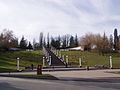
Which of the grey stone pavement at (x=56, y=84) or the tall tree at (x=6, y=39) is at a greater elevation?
the tall tree at (x=6, y=39)

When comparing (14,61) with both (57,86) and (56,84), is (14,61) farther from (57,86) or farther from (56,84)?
(57,86)

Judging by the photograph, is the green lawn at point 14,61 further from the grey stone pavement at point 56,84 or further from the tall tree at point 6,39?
the tall tree at point 6,39

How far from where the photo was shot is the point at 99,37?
90000 millimetres

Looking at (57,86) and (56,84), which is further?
(56,84)

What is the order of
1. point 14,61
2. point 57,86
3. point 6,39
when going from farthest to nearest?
point 6,39
point 14,61
point 57,86

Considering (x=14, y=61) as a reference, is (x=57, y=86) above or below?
below

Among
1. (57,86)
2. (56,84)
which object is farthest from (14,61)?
(57,86)

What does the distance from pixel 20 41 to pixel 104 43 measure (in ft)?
199

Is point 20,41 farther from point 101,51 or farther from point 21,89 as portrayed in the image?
point 21,89

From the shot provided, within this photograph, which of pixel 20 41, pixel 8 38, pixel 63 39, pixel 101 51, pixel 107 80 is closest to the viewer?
pixel 107 80

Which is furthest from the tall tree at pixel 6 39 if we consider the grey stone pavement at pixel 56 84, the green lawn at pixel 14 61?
the grey stone pavement at pixel 56 84

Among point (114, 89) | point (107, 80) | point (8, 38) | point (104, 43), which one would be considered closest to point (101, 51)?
point (104, 43)

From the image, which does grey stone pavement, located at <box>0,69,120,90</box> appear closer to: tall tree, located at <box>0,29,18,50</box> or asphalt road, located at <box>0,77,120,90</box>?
asphalt road, located at <box>0,77,120,90</box>

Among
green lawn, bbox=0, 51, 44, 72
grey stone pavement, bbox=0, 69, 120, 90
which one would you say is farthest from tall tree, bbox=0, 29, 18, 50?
grey stone pavement, bbox=0, 69, 120, 90
